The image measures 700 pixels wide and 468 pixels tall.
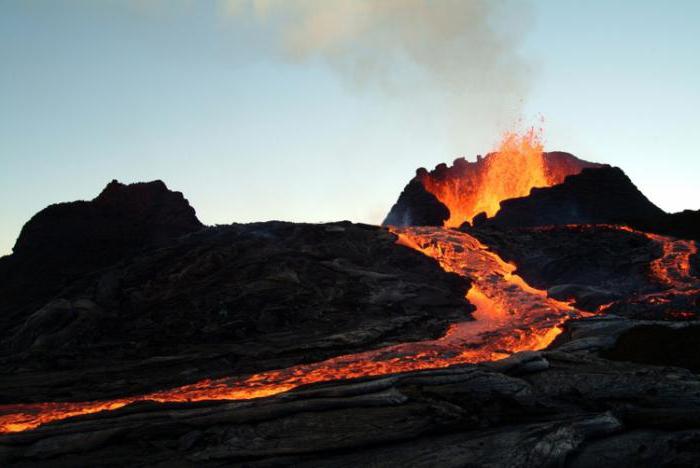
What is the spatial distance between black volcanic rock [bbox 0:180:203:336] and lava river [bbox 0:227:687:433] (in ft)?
116

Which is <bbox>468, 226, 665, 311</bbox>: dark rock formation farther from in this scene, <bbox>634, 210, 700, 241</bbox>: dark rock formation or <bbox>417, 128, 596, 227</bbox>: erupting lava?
<bbox>417, 128, 596, 227</bbox>: erupting lava

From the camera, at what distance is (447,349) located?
35906mm

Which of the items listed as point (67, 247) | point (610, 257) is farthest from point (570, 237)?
point (67, 247)

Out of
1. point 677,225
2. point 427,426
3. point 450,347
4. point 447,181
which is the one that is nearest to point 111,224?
point 450,347

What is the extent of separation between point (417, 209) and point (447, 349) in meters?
76.2

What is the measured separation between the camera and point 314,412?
69.9 ft

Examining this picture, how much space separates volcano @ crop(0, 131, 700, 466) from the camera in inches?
752

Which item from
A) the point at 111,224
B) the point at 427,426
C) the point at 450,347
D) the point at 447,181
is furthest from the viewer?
the point at 447,181

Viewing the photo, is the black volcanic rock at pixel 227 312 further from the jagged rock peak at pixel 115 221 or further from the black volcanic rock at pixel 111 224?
the jagged rock peak at pixel 115 221

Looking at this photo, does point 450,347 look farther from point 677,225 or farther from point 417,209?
point 417,209

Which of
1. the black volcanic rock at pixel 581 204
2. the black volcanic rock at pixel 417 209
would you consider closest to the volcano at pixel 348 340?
the black volcanic rock at pixel 581 204

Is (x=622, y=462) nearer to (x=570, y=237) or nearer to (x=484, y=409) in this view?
(x=484, y=409)

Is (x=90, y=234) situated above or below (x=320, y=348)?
above

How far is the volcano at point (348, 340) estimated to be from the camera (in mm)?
19109
